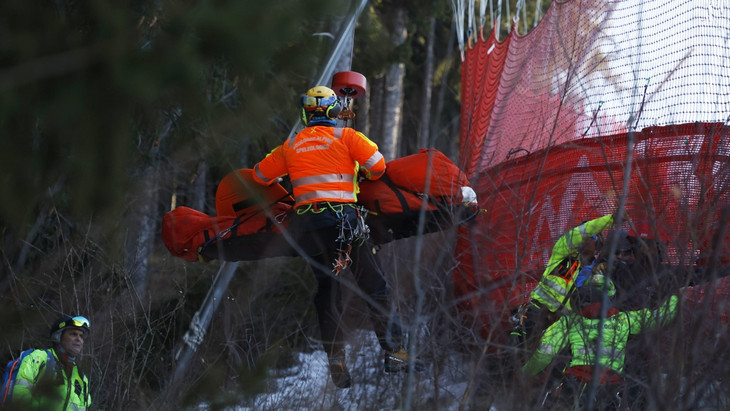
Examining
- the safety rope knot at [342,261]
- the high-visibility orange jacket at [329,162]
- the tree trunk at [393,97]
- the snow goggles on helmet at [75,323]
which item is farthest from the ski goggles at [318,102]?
the tree trunk at [393,97]

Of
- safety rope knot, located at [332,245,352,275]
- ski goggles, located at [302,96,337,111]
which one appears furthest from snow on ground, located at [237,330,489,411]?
ski goggles, located at [302,96,337,111]

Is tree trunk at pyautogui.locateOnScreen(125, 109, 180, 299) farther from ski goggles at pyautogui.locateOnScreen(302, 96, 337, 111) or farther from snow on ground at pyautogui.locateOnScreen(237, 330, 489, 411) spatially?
snow on ground at pyautogui.locateOnScreen(237, 330, 489, 411)

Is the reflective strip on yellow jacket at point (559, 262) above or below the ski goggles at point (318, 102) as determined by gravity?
below

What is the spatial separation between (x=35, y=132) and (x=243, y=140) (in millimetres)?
729

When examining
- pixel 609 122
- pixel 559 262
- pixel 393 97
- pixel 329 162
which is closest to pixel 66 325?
pixel 329 162

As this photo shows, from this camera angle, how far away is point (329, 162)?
5.52 metres

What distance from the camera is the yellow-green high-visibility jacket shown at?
3.83 m

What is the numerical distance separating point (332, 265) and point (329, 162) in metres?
0.65

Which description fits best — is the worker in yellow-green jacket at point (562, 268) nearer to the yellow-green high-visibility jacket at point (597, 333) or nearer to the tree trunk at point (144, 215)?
the yellow-green high-visibility jacket at point (597, 333)

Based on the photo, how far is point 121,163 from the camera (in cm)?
236

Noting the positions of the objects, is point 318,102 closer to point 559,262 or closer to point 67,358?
point 559,262

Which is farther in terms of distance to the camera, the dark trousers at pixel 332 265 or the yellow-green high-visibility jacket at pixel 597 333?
the dark trousers at pixel 332 265

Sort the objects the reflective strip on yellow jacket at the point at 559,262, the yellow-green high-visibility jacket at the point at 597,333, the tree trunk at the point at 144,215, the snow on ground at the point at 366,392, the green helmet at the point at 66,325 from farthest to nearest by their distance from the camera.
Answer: the reflective strip on yellow jacket at the point at 559,262
the green helmet at the point at 66,325
the snow on ground at the point at 366,392
the yellow-green high-visibility jacket at the point at 597,333
the tree trunk at the point at 144,215

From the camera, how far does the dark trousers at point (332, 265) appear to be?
543 centimetres
